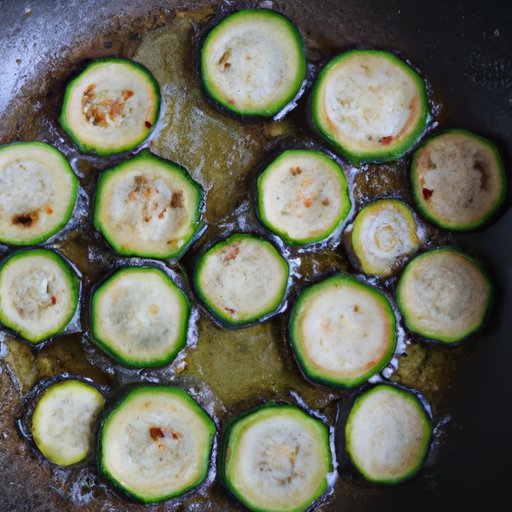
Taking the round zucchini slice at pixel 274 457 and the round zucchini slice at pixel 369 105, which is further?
the round zucchini slice at pixel 369 105

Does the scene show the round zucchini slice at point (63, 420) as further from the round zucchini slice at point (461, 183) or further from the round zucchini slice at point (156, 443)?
the round zucchini slice at point (461, 183)

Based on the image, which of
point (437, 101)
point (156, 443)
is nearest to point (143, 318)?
point (156, 443)

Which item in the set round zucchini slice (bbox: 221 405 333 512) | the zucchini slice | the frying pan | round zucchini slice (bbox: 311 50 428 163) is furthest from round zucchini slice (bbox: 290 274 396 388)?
round zucchini slice (bbox: 311 50 428 163)

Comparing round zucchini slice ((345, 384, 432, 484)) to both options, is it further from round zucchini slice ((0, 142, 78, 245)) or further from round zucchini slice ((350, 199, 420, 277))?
round zucchini slice ((0, 142, 78, 245))

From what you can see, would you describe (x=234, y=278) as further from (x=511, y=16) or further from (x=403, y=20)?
(x=511, y=16)

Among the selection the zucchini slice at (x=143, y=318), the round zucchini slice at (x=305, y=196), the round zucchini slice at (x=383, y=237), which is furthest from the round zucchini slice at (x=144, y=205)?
the round zucchini slice at (x=383, y=237)

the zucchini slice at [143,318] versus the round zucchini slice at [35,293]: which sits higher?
the round zucchini slice at [35,293]

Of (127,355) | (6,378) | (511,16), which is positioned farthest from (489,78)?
(6,378)
